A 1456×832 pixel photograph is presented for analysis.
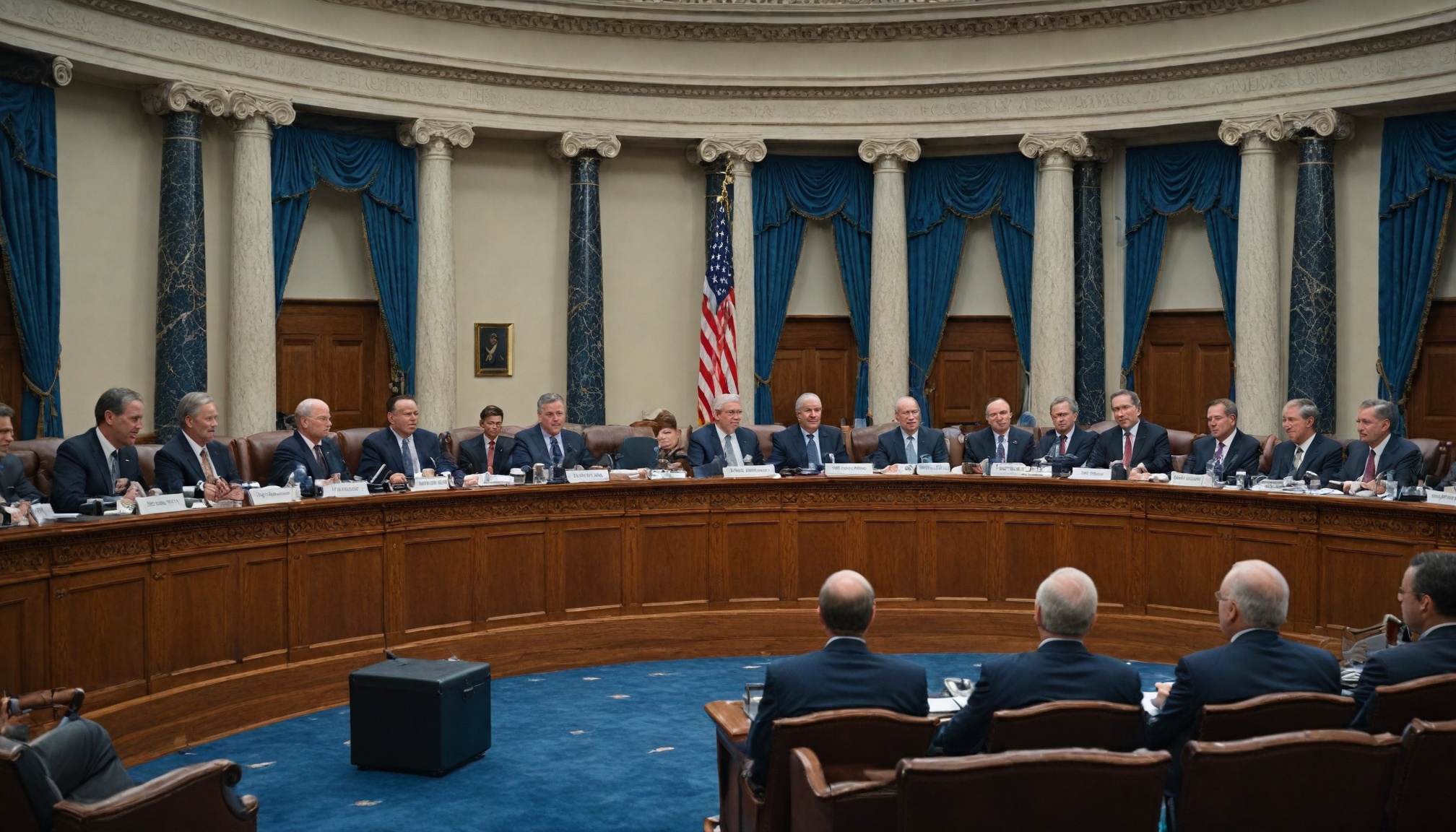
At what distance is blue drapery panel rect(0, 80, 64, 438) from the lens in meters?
10.2

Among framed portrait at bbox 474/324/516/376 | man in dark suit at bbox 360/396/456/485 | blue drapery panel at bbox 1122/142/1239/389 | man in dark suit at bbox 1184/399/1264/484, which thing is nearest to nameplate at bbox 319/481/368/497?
man in dark suit at bbox 360/396/456/485

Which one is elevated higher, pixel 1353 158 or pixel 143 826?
pixel 1353 158

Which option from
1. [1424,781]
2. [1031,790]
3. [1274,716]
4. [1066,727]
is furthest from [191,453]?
[1424,781]

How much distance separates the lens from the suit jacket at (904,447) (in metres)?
9.61

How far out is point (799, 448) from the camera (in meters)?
9.48

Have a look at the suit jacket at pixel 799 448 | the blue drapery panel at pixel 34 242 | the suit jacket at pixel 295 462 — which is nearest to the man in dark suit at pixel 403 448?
the suit jacket at pixel 295 462

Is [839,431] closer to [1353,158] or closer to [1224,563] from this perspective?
[1224,563]

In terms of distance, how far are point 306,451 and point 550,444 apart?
1.94m

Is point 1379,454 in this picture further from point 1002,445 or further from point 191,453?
point 191,453

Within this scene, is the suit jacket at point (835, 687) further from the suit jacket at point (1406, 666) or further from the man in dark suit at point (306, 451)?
the man in dark suit at point (306, 451)

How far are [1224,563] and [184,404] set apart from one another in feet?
20.8

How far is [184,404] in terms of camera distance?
717 cm

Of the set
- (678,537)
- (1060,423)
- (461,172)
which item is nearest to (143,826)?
(678,537)

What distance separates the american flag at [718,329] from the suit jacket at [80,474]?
6.43 m
